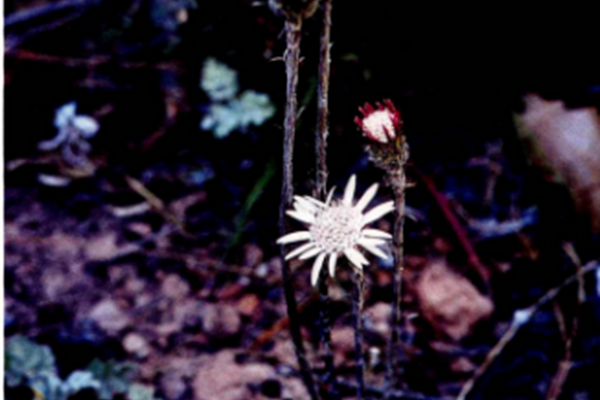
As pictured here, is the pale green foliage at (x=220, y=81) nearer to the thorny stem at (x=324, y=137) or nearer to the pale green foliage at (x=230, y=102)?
the pale green foliage at (x=230, y=102)

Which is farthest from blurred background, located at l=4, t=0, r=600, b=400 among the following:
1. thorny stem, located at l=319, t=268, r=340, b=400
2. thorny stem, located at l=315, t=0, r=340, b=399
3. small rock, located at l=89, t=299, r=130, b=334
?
thorny stem, located at l=315, t=0, r=340, b=399

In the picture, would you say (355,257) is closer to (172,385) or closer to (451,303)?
(451,303)

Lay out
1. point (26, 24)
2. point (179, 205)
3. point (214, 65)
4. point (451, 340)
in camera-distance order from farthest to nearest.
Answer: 1. point (26, 24)
2. point (179, 205)
3. point (214, 65)
4. point (451, 340)

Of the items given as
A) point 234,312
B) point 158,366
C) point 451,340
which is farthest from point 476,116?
point 158,366

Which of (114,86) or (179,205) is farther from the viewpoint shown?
(114,86)

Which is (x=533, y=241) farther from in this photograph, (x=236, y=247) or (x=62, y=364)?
(x=62, y=364)

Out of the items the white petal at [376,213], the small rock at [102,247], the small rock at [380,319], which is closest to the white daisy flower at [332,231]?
the white petal at [376,213]

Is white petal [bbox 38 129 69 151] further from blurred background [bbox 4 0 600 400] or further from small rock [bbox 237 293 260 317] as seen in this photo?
small rock [bbox 237 293 260 317]

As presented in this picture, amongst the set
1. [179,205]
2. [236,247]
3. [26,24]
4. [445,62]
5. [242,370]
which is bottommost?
[242,370]
